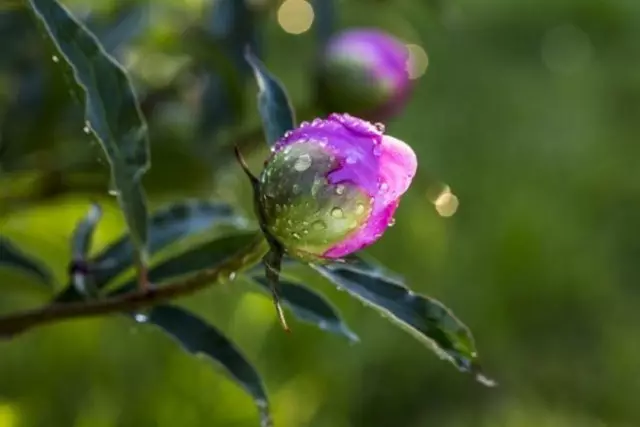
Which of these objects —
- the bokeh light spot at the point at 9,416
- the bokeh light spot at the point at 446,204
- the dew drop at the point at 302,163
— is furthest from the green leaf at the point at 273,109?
the bokeh light spot at the point at 9,416

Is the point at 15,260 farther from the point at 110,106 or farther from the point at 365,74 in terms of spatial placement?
the point at 365,74

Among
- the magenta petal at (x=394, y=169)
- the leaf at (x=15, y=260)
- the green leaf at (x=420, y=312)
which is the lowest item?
the leaf at (x=15, y=260)

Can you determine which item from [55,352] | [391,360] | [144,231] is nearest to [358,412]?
[391,360]

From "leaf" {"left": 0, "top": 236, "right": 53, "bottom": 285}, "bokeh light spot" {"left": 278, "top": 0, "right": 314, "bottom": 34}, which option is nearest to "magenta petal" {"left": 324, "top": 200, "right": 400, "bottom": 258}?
"leaf" {"left": 0, "top": 236, "right": 53, "bottom": 285}

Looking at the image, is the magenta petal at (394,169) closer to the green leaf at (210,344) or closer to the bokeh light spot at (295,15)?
the green leaf at (210,344)

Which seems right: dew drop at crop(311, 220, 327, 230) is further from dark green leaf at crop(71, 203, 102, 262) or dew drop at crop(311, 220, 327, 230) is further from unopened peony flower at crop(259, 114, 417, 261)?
dark green leaf at crop(71, 203, 102, 262)

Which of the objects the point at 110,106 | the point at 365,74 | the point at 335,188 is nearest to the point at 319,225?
the point at 335,188

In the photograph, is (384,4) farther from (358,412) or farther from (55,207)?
(358,412)

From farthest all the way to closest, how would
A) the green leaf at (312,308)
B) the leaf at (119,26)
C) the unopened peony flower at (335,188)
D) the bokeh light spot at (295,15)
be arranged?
the bokeh light spot at (295,15) < the leaf at (119,26) < the green leaf at (312,308) < the unopened peony flower at (335,188)
